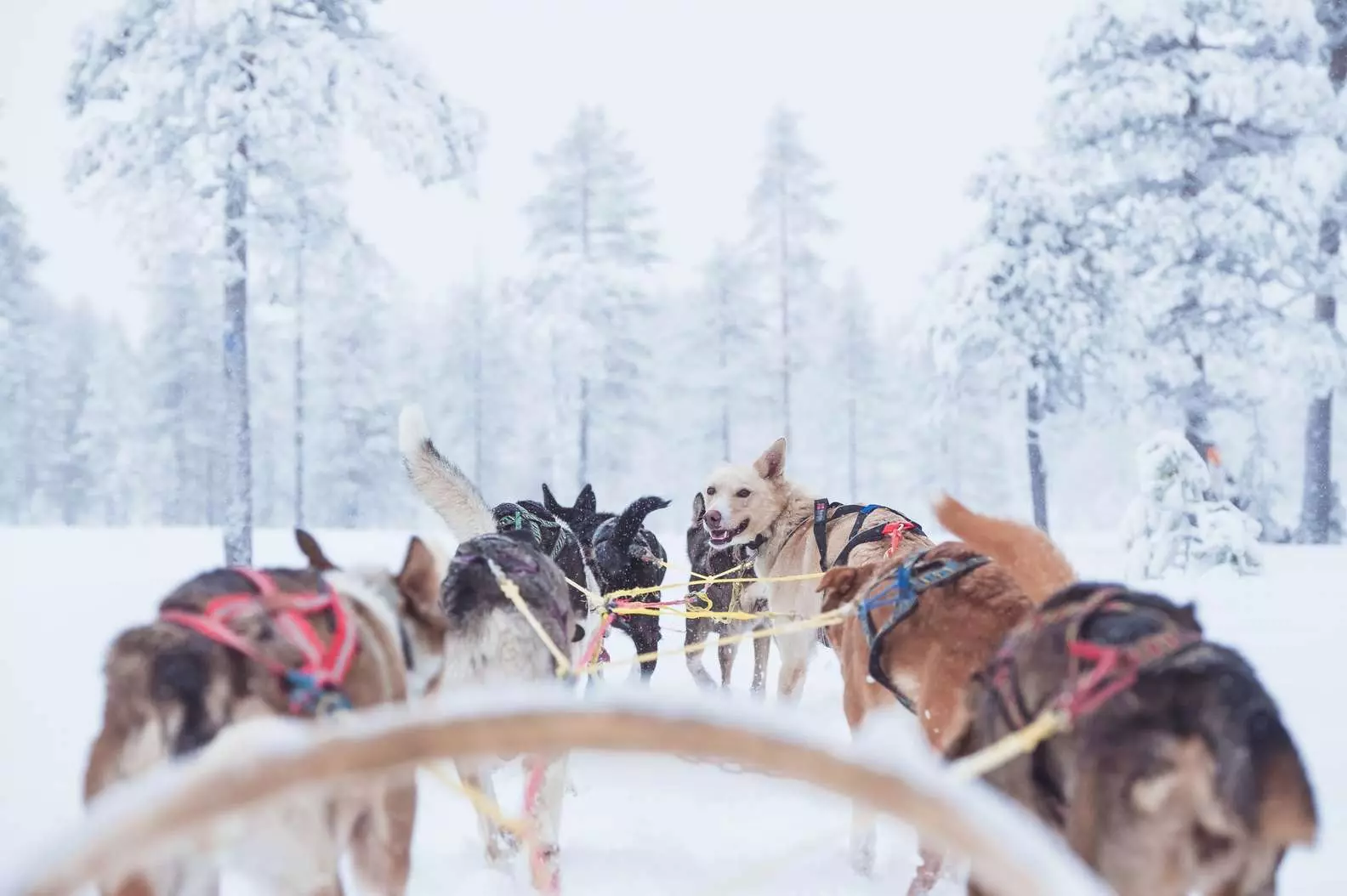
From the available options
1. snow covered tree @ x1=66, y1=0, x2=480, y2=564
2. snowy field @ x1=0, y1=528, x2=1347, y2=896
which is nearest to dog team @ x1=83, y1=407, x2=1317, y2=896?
snowy field @ x1=0, y1=528, x2=1347, y2=896

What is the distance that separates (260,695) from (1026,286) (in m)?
17.2

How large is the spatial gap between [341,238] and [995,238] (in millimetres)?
12033

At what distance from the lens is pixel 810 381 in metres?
38.1

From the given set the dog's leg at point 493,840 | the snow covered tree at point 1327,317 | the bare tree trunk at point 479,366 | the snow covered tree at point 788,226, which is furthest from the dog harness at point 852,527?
the bare tree trunk at point 479,366

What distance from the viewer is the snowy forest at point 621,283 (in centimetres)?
1148

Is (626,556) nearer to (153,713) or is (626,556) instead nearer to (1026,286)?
(153,713)

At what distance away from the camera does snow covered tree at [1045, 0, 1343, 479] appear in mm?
14867

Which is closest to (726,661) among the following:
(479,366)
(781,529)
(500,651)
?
(781,529)

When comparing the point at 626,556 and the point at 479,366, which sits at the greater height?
the point at 479,366

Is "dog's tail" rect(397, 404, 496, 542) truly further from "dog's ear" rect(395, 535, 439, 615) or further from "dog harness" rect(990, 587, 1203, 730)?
"dog harness" rect(990, 587, 1203, 730)

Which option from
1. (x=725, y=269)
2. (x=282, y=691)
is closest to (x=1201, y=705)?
(x=282, y=691)

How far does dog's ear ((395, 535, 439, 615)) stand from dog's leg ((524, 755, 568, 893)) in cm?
114

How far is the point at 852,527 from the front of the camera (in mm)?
5594

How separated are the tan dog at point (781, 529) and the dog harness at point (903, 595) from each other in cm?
244
